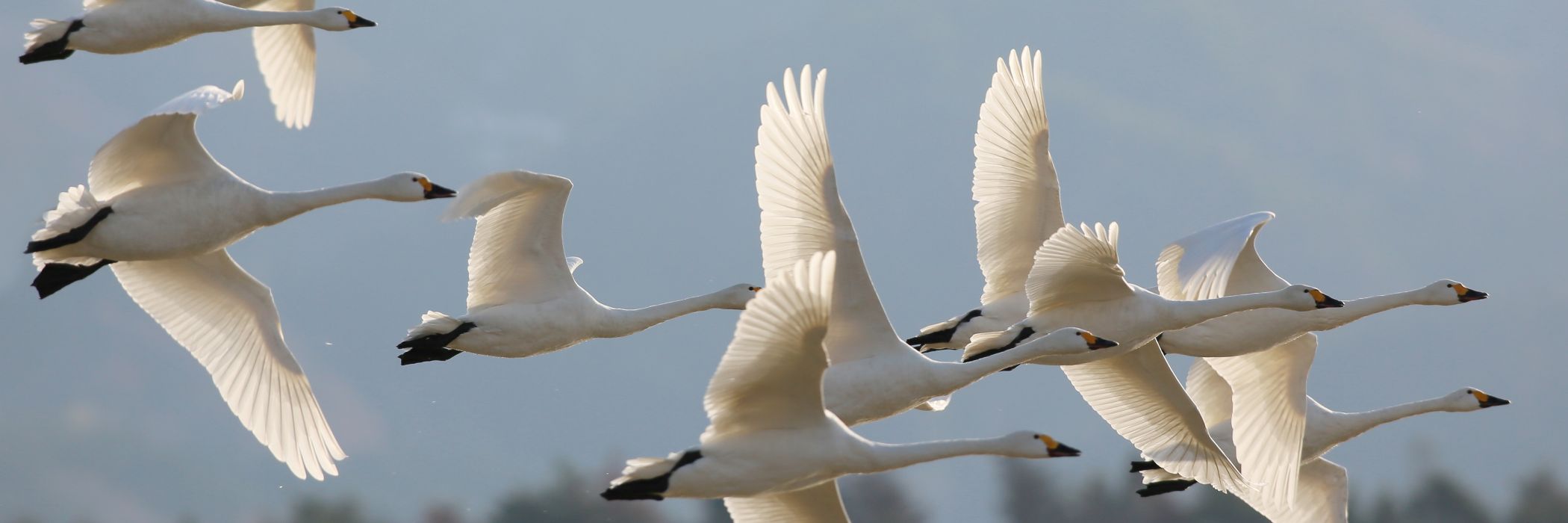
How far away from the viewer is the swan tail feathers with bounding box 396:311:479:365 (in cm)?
1237

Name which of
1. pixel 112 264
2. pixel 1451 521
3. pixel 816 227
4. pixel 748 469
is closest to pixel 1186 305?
pixel 816 227

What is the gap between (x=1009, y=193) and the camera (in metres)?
13.8

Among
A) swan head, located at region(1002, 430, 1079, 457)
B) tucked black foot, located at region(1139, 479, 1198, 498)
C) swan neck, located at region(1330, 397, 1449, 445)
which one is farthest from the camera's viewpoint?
swan neck, located at region(1330, 397, 1449, 445)

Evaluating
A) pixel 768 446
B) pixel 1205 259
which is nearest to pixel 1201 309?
pixel 1205 259

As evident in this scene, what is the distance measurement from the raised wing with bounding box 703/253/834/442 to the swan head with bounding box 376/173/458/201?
366 cm

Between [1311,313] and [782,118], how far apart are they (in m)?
5.07

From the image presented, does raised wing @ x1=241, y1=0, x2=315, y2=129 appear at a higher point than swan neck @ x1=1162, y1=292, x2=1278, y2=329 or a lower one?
higher

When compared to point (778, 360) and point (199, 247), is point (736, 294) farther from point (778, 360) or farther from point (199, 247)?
point (778, 360)

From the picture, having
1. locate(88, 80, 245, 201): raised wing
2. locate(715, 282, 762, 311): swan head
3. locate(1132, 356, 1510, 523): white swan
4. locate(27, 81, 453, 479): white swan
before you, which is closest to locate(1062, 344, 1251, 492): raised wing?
locate(1132, 356, 1510, 523): white swan

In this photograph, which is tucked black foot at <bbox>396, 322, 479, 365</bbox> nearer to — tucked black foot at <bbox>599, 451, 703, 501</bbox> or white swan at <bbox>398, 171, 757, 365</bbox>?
white swan at <bbox>398, 171, 757, 365</bbox>

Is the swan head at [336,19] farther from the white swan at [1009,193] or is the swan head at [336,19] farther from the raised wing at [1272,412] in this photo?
the raised wing at [1272,412]

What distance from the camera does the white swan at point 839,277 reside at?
36.5 ft

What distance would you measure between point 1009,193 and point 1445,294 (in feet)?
14.4

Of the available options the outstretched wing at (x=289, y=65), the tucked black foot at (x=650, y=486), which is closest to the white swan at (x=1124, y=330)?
the tucked black foot at (x=650, y=486)
